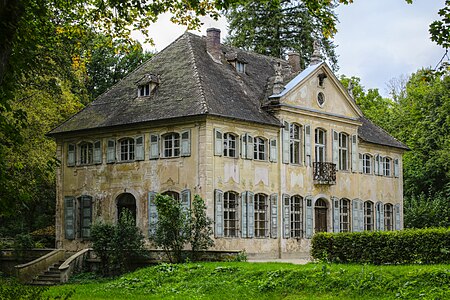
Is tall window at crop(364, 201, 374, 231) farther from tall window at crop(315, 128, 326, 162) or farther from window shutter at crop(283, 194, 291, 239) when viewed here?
window shutter at crop(283, 194, 291, 239)

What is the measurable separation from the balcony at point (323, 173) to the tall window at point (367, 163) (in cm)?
403

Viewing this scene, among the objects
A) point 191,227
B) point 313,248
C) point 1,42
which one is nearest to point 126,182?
point 191,227

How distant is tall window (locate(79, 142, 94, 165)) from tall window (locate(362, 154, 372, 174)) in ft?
42.9

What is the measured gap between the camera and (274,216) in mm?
31938

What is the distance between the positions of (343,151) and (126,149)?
10.3 m

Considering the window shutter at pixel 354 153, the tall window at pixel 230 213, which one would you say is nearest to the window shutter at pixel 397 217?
the window shutter at pixel 354 153

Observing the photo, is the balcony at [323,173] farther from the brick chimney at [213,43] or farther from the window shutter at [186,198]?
the window shutter at [186,198]

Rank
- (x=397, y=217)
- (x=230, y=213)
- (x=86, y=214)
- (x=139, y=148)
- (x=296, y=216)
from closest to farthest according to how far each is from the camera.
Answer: (x=230, y=213)
(x=139, y=148)
(x=86, y=214)
(x=296, y=216)
(x=397, y=217)

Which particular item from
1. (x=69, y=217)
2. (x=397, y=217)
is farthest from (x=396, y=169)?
(x=69, y=217)

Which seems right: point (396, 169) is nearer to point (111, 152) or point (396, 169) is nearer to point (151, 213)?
point (151, 213)

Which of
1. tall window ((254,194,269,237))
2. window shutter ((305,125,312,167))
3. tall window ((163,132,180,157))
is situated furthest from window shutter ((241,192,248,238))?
window shutter ((305,125,312,167))

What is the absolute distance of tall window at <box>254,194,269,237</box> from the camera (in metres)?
31.3

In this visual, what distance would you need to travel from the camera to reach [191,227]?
26688 mm

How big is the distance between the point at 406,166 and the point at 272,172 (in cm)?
2007
